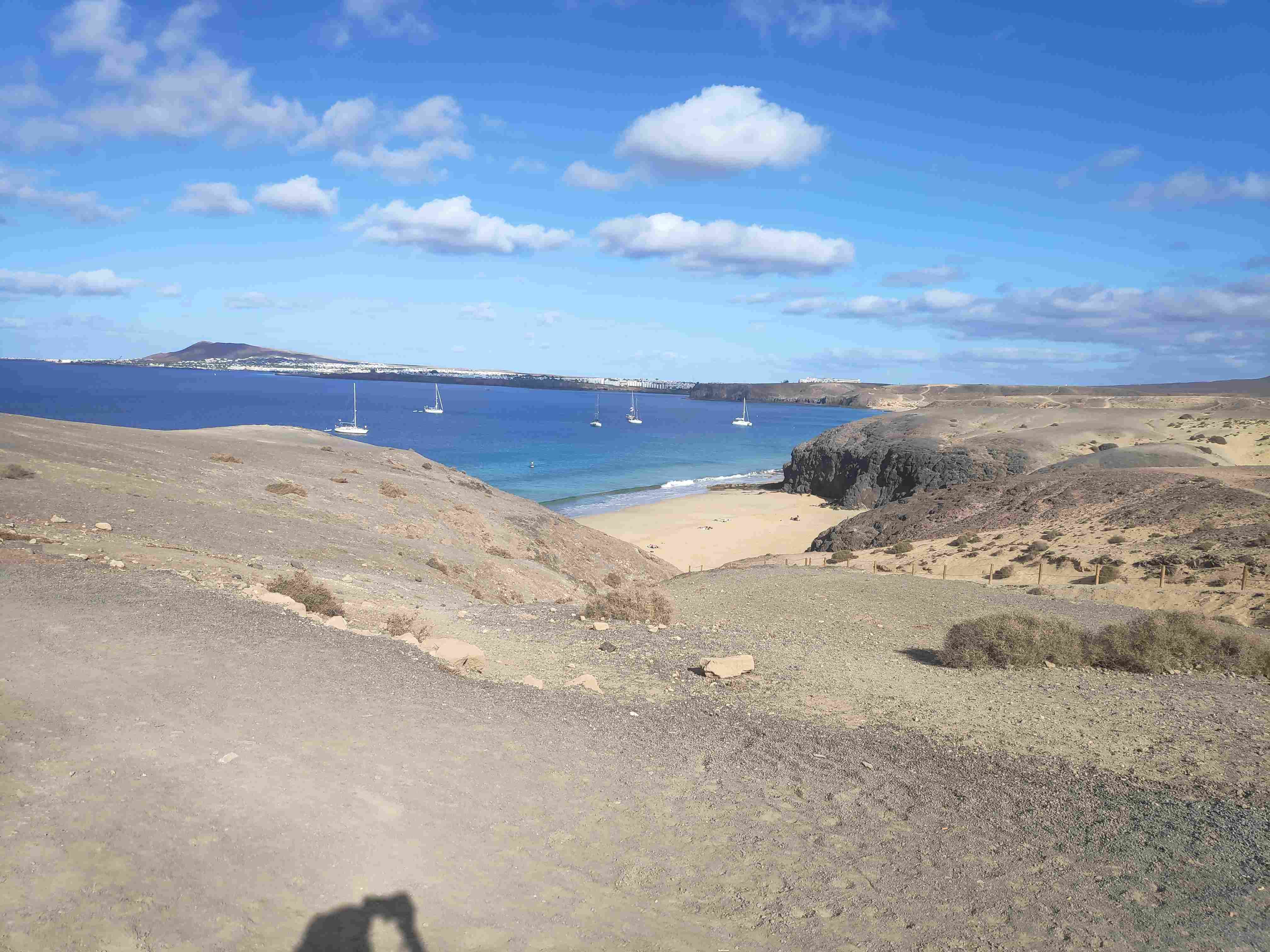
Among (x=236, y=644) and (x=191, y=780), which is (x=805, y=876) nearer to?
(x=191, y=780)

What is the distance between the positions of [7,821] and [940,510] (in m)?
40.6

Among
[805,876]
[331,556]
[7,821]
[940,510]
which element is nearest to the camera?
[7,821]

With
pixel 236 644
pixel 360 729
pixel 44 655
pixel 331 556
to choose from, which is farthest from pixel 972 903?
pixel 331 556

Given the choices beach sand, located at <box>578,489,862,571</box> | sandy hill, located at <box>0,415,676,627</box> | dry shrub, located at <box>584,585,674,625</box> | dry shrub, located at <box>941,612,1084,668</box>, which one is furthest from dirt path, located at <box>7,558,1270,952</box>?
beach sand, located at <box>578,489,862,571</box>

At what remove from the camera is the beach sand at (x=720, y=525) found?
46.6 metres

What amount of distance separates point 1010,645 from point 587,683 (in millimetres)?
7828

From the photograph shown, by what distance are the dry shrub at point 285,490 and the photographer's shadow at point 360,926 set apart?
74.6 ft

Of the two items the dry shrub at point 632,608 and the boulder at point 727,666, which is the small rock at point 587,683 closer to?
the boulder at point 727,666

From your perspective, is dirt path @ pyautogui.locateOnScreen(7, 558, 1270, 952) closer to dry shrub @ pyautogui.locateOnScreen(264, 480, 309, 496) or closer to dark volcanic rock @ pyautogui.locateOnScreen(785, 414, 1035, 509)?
dry shrub @ pyautogui.locateOnScreen(264, 480, 309, 496)

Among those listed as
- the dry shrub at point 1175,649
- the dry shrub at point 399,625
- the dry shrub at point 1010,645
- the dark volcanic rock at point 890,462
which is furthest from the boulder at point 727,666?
the dark volcanic rock at point 890,462

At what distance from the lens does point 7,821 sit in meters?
6.56

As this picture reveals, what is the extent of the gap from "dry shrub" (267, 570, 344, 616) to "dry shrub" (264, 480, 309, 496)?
43.3ft

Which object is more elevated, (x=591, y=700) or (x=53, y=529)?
(x=53, y=529)

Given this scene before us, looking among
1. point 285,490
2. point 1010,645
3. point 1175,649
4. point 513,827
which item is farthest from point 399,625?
point 285,490
